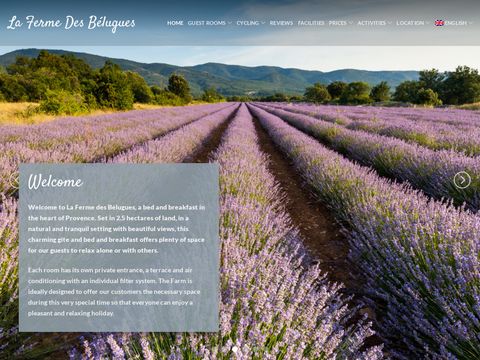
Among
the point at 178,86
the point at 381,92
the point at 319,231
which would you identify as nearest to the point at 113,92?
the point at 319,231

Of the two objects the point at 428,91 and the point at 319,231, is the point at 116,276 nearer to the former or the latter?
the point at 319,231

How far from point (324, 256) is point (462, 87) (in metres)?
51.9

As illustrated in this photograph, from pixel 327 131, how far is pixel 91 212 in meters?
8.88

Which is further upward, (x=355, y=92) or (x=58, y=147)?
(x=355, y=92)

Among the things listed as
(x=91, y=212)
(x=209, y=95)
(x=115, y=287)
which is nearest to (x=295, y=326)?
(x=115, y=287)

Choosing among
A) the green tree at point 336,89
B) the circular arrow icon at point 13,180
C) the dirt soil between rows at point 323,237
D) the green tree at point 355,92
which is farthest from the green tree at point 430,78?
the circular arrow icon at point 13,180

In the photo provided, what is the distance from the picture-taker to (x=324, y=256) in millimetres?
3262

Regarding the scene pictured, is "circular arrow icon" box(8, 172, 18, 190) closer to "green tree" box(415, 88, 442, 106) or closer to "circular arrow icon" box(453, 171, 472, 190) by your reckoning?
"circular arrow icon" box(453, 171, 472, 190)

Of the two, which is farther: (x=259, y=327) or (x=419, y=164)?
(x=419, y=164)

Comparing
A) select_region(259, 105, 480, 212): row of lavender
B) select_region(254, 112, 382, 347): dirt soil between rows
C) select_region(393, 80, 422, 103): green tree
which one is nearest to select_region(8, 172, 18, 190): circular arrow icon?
select_region(254, 112, 382, 347): dirt soil between rows

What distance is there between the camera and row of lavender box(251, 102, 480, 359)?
5.15 feet

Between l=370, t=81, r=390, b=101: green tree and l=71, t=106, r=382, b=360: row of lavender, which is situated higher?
l=370, t=81, r=390, b=101: green tree

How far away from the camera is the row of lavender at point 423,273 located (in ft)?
5.15

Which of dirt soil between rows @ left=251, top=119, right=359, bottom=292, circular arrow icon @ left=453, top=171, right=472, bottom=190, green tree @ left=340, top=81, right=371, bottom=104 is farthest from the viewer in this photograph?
green tree @ left=340, top=81, right=371, bottom=104
